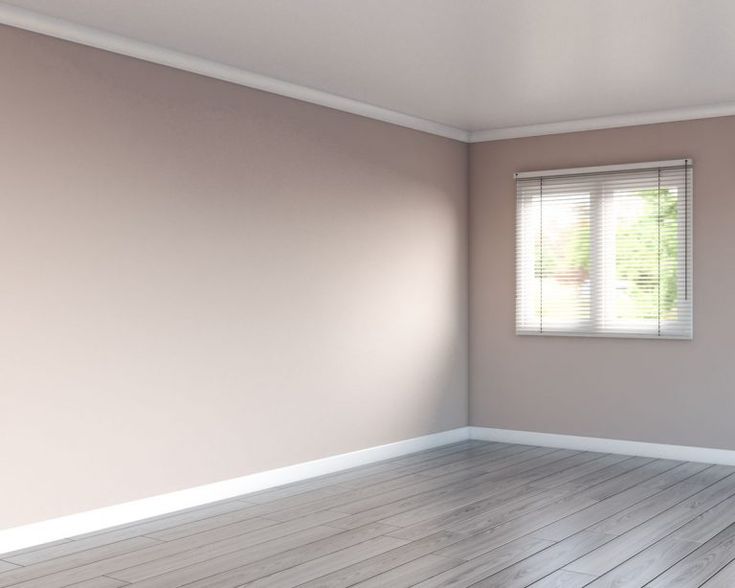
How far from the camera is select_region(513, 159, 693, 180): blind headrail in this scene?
6.20m

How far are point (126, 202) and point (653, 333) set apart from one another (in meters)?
3.79

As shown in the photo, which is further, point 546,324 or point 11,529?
point 546,324

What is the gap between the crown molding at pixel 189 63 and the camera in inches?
161

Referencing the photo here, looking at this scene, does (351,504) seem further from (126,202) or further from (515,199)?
(515,199)

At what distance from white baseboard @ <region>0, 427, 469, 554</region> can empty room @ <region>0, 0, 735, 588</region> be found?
0.02 m

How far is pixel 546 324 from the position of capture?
266 inches

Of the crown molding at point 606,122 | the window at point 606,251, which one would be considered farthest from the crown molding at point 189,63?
the window at point 606,251

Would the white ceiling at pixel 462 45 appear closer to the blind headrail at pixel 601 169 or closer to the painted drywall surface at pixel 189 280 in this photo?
the painted drywall surface at pixel 189 280

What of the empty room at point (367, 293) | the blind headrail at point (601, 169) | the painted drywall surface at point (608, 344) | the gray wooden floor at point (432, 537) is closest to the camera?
the gray wooden floor at point (432, 537)

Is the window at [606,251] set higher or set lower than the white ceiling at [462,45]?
lower

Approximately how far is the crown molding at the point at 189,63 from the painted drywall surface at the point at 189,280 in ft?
0.20

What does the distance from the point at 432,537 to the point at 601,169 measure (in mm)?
3335

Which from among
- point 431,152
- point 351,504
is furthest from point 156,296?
point 431,152

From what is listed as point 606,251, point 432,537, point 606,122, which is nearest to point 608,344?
point 606,251
